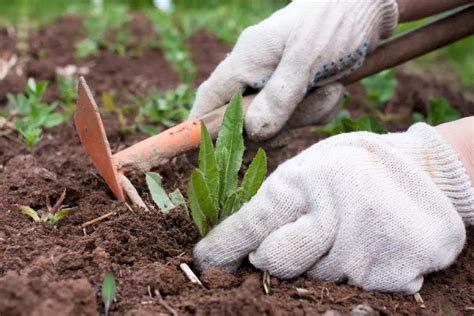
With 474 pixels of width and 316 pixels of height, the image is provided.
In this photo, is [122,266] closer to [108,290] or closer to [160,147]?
[108,290]

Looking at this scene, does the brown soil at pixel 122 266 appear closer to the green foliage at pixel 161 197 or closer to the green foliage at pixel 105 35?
the green foliage at pixel 161 197

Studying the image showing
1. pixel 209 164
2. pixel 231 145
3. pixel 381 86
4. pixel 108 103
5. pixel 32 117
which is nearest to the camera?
pixel 209 164

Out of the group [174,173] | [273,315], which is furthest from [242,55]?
[273,315]

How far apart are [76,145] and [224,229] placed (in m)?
1.20

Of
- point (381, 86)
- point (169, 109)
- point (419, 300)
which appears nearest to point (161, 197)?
point (419, 300)

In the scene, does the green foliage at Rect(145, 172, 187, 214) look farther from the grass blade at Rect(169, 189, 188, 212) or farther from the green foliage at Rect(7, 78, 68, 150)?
the green foliage at Rect(7, 78, 68, 150)

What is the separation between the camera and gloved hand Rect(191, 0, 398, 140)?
233 cm

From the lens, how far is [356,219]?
178cm

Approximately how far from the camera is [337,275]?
184 centimetres

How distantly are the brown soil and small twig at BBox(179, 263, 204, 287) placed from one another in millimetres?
17

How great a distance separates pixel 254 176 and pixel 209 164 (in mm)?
127

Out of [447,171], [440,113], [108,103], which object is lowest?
[440,113]

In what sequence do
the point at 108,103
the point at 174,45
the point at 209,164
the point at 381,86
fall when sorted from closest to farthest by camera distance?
1. the point at 209,164
2. the point at 108,103
3. the point at 381,86
4. the point at 174,45

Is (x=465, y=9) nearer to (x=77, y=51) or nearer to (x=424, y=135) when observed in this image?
(x=424, y=135)
